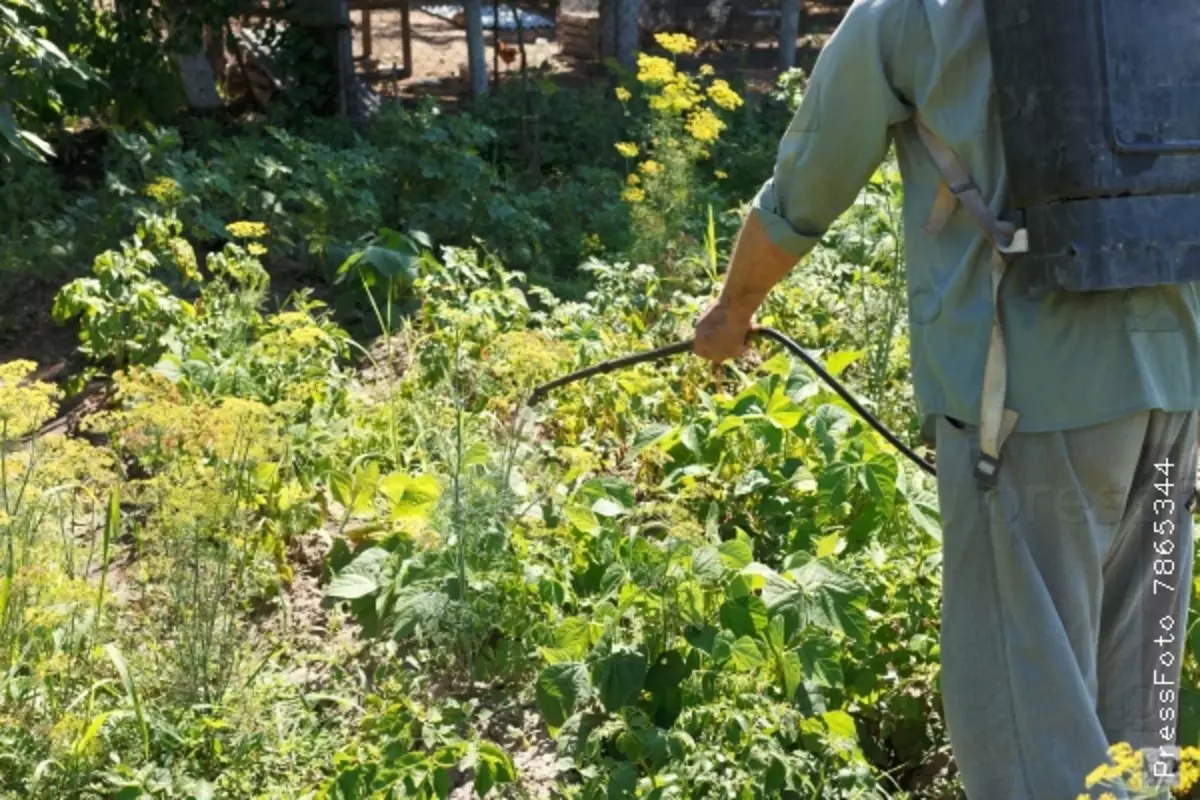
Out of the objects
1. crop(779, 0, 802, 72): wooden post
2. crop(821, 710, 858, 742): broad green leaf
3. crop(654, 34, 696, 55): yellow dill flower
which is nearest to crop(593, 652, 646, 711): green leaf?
crop(821, 710, 858, 742): broad green leaf

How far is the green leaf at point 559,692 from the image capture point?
3.78 m

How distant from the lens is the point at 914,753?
3.99m

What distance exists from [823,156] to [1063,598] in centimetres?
86

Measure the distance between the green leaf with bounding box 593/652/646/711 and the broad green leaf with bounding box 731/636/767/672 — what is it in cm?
22

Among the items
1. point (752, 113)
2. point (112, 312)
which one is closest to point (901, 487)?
point (112, 312)

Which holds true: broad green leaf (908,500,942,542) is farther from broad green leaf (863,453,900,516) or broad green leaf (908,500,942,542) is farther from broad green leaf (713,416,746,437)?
broad green leaf (713,416,746,437)

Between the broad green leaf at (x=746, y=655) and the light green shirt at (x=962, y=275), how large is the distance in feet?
3.25

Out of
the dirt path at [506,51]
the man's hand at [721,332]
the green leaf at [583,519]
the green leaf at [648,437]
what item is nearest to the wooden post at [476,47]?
the dirt path at [506,51]

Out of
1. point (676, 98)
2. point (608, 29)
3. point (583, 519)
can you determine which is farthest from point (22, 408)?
point (608, 29)

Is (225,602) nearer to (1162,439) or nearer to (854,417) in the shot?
(854,417)

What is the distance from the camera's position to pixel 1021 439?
2844 mm

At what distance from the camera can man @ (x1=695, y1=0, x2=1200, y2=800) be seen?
2783 mm

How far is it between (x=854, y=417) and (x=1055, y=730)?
79.8 inches

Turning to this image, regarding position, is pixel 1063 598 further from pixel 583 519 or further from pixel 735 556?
pixel 583 519
